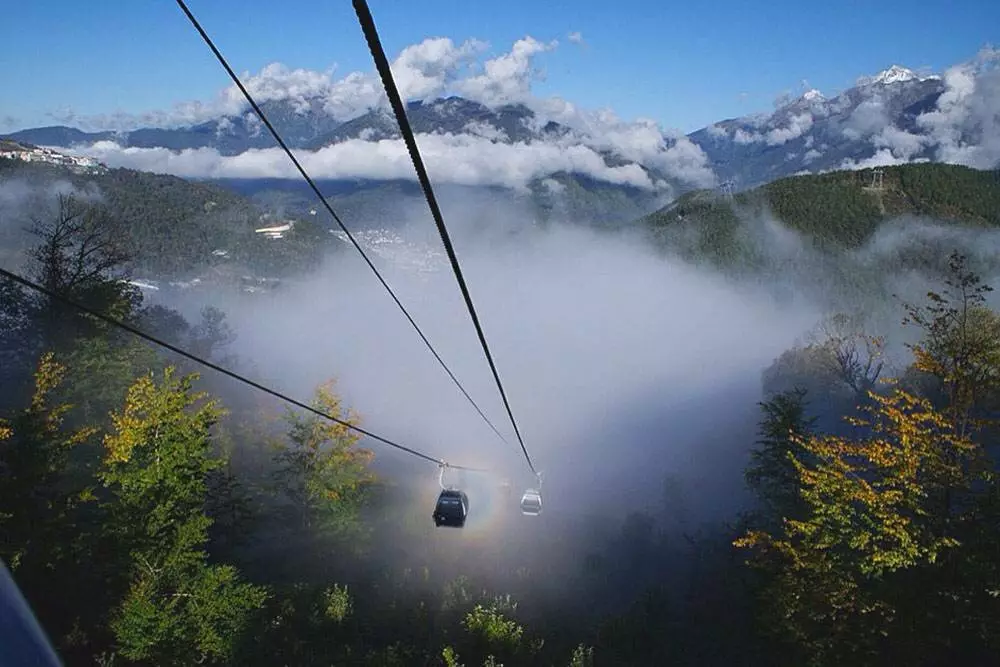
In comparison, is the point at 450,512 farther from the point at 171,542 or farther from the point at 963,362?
the point at 963,362

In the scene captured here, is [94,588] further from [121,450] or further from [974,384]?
[974,384]

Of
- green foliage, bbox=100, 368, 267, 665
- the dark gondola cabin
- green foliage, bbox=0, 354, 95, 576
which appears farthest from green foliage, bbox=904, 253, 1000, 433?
green foliage, bbox=0, 354, 95, 576

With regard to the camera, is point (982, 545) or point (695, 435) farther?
point (695, 435)

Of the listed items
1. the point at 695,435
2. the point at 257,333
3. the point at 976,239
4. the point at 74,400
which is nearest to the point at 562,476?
the point at 695,435

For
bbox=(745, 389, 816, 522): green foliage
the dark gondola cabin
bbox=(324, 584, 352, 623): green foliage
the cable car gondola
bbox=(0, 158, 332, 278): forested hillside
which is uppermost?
bbox=(0, 158, 332, 278): forested hillside

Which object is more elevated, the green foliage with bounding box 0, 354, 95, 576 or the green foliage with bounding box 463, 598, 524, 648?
the green foliage with bounding box 0, 354, 95, 576

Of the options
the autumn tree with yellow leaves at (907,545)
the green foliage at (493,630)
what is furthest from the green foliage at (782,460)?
the green foliage at (493,630)

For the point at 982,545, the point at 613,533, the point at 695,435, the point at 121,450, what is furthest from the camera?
the point at 695,435

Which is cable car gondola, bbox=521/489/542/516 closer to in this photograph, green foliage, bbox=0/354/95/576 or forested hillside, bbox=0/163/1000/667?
forested hillside, bbox=0/163/1000/667

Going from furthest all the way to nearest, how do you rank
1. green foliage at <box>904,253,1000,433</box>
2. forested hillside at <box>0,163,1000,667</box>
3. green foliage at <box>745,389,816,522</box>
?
green foliage at <box>745,389,816,522</box> → green foliage at <box>904,253,1000,433</box> → forested hillside at <box>0,163,1000,667</box>

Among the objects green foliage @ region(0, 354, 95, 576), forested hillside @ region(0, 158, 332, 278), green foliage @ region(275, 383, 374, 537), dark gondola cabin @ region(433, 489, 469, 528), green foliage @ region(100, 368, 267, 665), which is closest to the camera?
green foliage @ region(100, 368, 267, 665)

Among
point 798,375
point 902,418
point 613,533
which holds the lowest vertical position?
point 613,533
